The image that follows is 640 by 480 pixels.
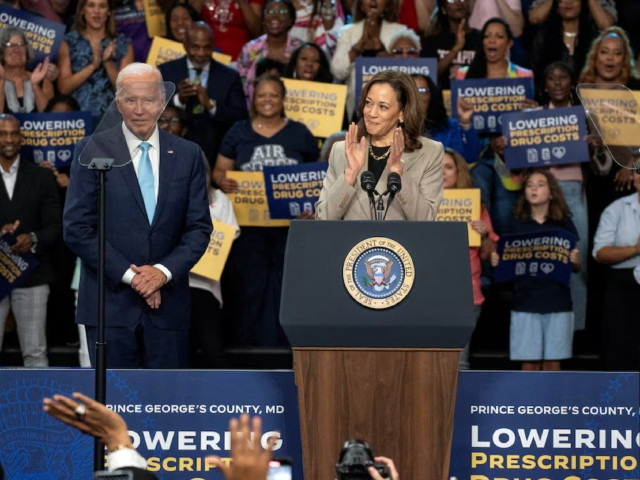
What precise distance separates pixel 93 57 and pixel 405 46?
223cm

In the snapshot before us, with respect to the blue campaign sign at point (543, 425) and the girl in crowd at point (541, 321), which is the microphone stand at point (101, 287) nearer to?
the blue campaign sign at point (543, 425)

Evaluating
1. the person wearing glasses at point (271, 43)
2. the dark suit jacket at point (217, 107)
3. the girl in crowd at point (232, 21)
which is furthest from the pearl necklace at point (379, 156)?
the girl in crowd at point (232, 21)

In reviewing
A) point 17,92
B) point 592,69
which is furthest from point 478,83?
point 17,92

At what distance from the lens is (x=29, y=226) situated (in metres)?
8.12

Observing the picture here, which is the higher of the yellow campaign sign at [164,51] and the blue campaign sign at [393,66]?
the yellow campaign sign at [164,51]

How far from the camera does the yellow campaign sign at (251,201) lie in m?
8.38

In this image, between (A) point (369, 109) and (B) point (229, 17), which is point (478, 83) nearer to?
(B) point (229, 17)

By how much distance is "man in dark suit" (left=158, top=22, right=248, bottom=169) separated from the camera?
350 inches

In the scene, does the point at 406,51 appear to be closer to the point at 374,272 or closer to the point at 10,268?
the point at 10,268

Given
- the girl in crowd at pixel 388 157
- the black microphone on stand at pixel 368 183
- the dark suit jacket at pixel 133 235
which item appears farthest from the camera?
the dark suit jacket at pixel 133 235

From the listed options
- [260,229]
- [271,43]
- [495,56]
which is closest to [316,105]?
Result: [271,43]

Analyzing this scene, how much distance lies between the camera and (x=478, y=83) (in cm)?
870

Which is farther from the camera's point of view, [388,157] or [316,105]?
[316,105]

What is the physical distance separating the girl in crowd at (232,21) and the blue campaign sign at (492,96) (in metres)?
1.86
